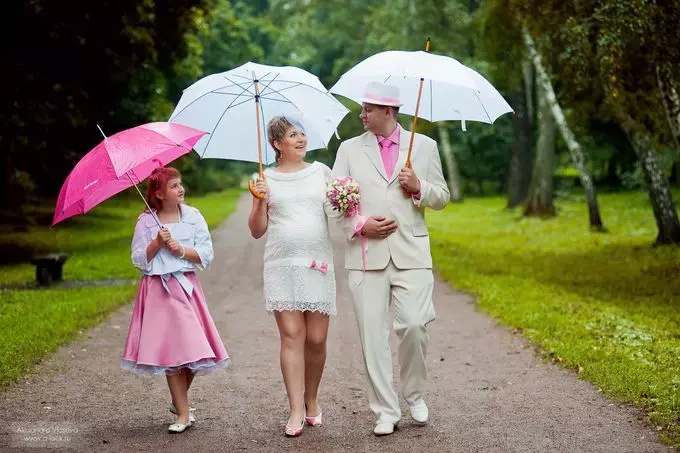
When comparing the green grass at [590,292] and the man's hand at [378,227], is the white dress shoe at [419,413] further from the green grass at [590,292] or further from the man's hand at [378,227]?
the green grass at [590,292]

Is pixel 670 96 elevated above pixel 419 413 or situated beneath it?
elevated above

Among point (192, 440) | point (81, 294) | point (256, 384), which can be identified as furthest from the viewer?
point (81, 294)

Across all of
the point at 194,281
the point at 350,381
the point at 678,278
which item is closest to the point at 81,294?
the point at 350,381

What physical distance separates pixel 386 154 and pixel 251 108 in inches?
40.4

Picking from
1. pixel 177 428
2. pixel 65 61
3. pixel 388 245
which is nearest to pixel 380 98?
pixel 388 245

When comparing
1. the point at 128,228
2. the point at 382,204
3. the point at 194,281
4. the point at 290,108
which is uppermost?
the point at 290,108

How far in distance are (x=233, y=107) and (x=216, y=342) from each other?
5.23 feet

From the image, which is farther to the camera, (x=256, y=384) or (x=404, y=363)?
(x=256, y=384)

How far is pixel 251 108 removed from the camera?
6887 millimetres

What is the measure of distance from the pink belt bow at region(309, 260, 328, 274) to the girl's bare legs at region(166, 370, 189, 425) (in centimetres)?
111

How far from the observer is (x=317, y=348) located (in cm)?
652

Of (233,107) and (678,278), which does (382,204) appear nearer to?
(233,107)

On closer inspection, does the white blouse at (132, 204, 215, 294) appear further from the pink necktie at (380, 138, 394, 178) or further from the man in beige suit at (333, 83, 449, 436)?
the pink necktie at (380, 138, 394, 178)

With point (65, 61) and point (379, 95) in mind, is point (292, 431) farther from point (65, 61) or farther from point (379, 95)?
point (65, 61)
